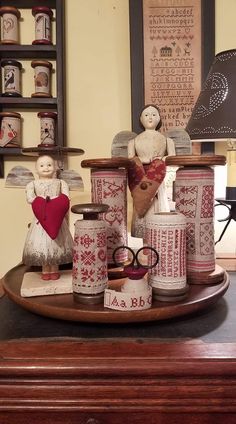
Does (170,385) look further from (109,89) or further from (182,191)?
(109,89)

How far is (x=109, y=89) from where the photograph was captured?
4.12 ft

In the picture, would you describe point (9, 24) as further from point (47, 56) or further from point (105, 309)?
point (105, 309)

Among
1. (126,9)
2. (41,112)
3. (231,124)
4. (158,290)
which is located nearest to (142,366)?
(158,290)

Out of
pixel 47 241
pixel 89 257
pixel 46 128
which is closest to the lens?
pixel 89 257

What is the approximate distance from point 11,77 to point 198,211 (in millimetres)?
785

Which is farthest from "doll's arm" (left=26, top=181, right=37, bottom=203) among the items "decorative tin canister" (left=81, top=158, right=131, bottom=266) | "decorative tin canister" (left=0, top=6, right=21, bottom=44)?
"decorative tin canister" (left=0, top=6, right=21, bottom=44)

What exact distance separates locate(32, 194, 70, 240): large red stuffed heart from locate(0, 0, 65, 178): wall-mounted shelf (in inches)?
21.3

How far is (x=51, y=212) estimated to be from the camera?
699mm

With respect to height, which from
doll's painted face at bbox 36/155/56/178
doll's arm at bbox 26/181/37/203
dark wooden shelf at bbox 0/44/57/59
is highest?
dark wooden shelf at bbox 0/44/57/59

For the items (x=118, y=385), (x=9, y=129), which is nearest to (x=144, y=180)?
(x=118, y=385)

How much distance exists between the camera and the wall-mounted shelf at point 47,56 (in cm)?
118

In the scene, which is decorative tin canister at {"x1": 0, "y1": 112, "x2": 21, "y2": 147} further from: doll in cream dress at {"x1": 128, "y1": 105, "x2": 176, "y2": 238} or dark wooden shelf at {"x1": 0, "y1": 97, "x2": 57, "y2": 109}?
doll in cream dress at {"x1": 128, "y1": 105, "x2": 176, "y2": 238}

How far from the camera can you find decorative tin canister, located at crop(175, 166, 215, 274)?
28.9 inches

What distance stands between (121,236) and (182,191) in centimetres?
16
